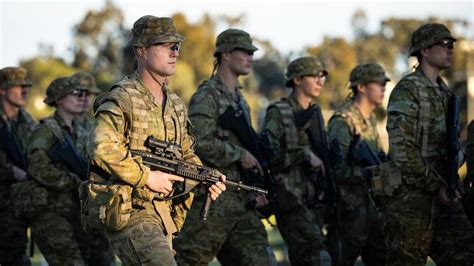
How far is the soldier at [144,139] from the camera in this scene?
260 inches

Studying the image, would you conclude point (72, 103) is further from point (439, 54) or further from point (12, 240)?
point (439, 54)

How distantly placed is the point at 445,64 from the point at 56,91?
4231 millimetres

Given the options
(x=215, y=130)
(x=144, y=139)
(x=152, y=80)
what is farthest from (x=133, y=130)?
(x=215, y=130)

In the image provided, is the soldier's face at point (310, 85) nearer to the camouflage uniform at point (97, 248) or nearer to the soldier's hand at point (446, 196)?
the camouflage uniform at point (97, 248)

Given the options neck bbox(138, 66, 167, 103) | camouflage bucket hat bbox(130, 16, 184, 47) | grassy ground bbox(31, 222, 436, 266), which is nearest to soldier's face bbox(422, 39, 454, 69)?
camouflage bucket hat bbox(130, 16, 184, 47)

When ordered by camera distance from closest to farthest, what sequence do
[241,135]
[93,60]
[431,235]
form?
1. [431,235]
2. [241,135]
3. [93,60]

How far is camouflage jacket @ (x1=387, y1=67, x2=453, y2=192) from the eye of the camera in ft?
28.1

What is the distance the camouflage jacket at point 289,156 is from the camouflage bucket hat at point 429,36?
1.69 meters

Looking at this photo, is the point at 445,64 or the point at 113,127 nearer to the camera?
the point at 113,127

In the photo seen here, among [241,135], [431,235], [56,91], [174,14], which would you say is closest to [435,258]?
[431,235]

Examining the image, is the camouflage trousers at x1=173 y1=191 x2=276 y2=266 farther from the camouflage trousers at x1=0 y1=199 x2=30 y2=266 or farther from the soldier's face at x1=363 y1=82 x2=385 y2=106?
the soldier's face at x1=363 y1=82 x2=385 y2=106

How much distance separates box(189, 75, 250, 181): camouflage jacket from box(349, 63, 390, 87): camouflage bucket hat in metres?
2.56

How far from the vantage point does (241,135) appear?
9.41 meters

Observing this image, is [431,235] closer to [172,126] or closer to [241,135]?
[241,135]
